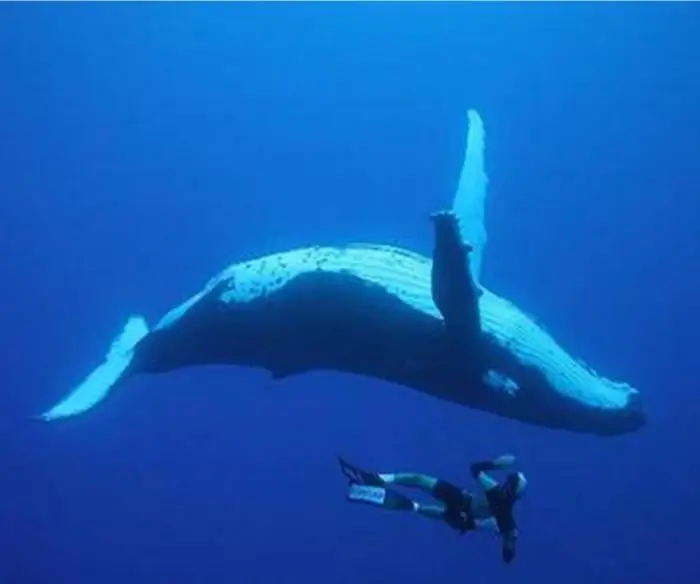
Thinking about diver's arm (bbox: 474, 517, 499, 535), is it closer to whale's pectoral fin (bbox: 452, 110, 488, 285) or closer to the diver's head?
the diver's head

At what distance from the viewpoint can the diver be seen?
6.35 m

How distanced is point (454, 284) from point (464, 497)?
2.06m

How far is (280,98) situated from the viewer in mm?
14289

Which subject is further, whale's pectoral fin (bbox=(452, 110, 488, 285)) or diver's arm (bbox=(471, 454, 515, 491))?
whale's pectoral fin (bbox=(452, 110, 488, 285))

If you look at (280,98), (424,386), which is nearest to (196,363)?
(424,386)

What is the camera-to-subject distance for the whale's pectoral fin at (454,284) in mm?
4816

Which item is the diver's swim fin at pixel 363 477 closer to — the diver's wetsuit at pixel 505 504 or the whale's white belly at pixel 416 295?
the diver's wetsuit at pixel 505 504

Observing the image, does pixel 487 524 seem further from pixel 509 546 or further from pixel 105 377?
pixel 105 377

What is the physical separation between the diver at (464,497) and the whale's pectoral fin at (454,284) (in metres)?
1.12

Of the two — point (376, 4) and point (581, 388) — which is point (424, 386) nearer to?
point (581, 388)

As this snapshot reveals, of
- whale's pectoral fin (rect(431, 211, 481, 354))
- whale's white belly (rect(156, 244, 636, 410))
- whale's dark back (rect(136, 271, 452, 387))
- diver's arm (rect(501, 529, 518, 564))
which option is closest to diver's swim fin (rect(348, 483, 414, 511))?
diver's arm (rect(501, 529, 518, 564))

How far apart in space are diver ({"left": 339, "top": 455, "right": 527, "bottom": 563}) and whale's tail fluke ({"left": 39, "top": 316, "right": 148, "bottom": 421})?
1.95m

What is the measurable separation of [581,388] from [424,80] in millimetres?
8943

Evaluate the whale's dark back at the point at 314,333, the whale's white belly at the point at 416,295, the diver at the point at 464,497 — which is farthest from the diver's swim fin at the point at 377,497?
the whale's white belly at the point at 416,295
